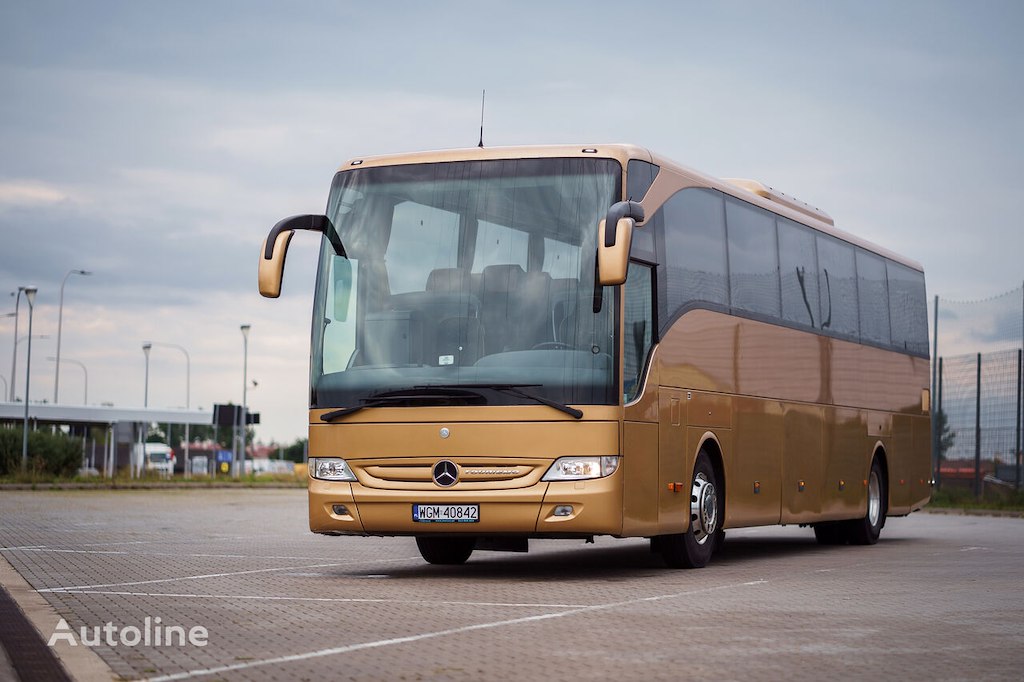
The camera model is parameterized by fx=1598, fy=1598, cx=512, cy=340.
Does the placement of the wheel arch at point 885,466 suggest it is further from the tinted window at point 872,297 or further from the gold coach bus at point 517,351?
the gold coach bus at point 517,351

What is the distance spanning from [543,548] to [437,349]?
23.2 feet

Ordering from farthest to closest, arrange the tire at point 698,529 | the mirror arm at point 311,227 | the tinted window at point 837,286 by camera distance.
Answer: the tinted window at point 837,286, the tire at point 698,529, the mirror arm at point 311,227

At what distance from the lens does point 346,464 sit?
14.5 metres

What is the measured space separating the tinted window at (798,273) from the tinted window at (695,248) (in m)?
2.11

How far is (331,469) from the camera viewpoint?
14.6 m

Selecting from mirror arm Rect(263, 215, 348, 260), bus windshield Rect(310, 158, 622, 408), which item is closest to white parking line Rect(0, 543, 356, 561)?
bus windshield Rect(310, 158, 622, 408)

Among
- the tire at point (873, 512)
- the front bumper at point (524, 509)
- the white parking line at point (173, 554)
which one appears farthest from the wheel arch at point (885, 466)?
the front bumper at point (524, 509)

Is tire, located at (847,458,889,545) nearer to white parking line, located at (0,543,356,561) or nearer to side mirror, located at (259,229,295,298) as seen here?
white parking line, located at (0,543,356,561)

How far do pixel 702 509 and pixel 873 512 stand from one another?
6960mm

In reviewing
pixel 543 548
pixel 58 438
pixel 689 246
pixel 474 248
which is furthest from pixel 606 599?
pixel 58 438

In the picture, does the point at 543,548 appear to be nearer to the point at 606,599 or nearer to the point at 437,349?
the point at 437,349

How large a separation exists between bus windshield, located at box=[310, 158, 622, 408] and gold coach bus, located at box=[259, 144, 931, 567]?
0.02 meters

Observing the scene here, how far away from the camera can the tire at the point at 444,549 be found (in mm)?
16453

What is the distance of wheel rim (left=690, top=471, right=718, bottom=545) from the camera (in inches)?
626
